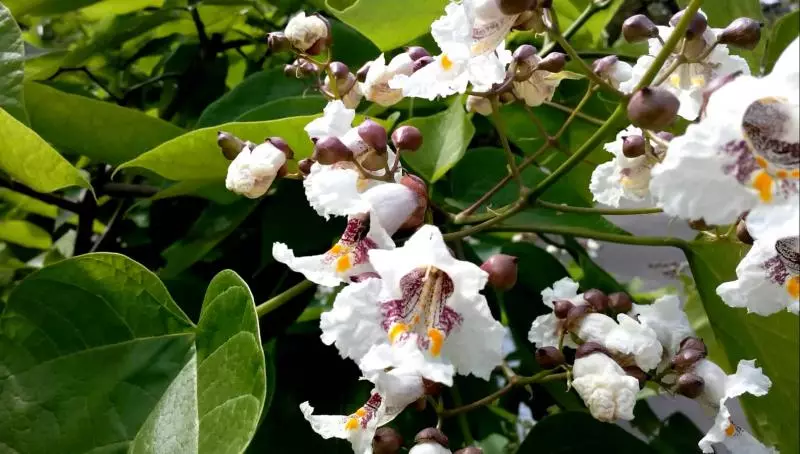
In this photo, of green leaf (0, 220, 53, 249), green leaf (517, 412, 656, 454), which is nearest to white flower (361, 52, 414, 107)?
green leaf (517, 412, 656, 454)

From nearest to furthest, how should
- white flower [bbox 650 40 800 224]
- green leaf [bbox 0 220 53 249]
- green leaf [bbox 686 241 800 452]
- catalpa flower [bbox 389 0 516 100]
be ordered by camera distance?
white flower [bbox 650 40 800 224] → catalpa flower [bbox 389 0 516 100] → green leaf [bbox 686 241 800 452] → green leaf [bbox 0 220 53 249]

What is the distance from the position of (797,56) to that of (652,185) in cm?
7

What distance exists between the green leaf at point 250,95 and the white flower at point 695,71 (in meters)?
0.30

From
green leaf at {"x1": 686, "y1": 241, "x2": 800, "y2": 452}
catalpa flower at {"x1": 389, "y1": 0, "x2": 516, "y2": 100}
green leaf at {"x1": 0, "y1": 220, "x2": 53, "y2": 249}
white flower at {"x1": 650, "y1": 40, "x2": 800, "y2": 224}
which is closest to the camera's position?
white flower at {"x1": 650, "y1": 40, "x2": 800, "y2": 224}

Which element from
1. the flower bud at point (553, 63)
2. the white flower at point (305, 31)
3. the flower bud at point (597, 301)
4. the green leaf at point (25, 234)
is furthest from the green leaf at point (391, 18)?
the green leaf at point (25, 234)

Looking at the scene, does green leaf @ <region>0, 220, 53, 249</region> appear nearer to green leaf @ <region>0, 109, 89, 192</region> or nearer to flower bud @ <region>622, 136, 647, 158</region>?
green leaf @ <region>0, 109, 89, 192</region>

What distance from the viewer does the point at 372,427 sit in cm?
35

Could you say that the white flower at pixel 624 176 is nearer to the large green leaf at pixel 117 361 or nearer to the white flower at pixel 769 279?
the white flower at pixel 769 279

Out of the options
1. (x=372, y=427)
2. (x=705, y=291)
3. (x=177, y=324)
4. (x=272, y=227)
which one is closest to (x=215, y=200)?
(x=272, y=227)

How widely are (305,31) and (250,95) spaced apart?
138 mm

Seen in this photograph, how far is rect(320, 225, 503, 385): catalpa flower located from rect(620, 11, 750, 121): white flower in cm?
15

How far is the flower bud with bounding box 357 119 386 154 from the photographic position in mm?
353

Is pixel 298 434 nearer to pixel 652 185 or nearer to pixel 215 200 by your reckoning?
pixel 215 200

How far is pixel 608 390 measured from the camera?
34 centimetres
